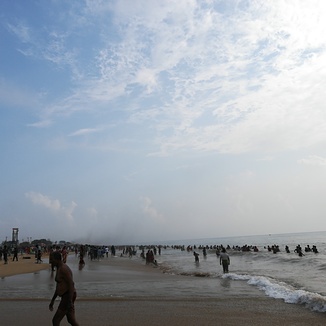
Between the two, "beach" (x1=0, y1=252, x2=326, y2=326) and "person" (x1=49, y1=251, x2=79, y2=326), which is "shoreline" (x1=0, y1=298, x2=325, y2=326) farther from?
"person" (x1=49, y1=251, x2=79, y2=326)

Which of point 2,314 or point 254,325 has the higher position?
point 2,314

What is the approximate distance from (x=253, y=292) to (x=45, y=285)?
8.53 m

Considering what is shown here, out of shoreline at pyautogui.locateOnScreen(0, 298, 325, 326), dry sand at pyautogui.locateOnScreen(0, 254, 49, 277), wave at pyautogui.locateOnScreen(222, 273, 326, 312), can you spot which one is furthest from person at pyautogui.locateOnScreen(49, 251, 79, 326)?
dry sand at pyautogui.locateOnScreen(0, 254, 49, 277)

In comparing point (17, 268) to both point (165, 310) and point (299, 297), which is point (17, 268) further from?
point (299, 297)

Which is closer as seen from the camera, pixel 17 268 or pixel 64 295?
pixel 64 295

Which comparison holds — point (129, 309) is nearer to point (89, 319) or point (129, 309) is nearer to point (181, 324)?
point (89, 319)

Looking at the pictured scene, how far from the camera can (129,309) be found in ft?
31.1

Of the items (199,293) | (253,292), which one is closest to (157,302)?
(199,293)

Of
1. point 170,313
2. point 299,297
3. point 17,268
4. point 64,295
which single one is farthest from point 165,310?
point 17,268

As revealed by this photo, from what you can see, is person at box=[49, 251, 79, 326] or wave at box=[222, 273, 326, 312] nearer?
person at box=[49, 251, 79, 326]

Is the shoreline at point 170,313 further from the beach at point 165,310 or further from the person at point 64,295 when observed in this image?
the person at point 64,295

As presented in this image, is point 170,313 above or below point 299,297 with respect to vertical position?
above

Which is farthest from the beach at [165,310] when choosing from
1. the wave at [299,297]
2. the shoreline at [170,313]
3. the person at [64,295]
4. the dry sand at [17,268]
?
the dry sand at [17,268]

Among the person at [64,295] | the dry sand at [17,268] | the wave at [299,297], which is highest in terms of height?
the dry sand at [17,268]
